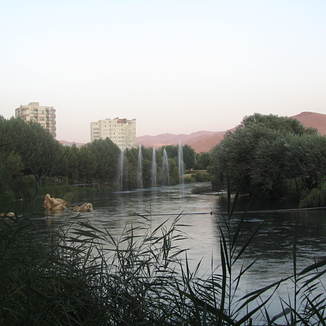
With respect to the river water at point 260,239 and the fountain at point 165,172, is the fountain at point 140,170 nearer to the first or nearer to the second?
the fountain at point 165,172

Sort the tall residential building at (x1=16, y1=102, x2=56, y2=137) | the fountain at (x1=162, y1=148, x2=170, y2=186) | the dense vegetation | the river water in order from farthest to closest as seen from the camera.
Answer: the tall residential building at (x1=16, y1=102, x2=56, y2=137) → the fountain at (x1=162, y1=148, x2=170, y2=186) → the dense vegetation → the river water

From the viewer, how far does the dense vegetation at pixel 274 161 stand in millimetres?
→ 36406

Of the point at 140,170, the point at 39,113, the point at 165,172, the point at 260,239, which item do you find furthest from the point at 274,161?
the point at 39,113

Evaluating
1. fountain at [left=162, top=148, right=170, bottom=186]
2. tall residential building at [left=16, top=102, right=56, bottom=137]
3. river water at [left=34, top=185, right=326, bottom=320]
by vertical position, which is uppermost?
tall residential building at [left=16, top=102, right=56, bottom=137]

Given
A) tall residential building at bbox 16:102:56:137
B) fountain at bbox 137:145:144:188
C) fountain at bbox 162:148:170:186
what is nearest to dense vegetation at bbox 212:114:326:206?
fountain at bbox 137:145:144:188

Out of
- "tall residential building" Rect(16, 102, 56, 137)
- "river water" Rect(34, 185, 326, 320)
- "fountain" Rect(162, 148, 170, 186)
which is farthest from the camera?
"tall residential building" Rect(16, 102, 56, 137)

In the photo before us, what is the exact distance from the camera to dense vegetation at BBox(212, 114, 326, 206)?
36.4m

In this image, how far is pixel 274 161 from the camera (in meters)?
37.8

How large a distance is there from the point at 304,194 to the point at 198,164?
77823mm

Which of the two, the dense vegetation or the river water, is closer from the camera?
the river water

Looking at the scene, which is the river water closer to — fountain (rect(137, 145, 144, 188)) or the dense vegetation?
the dense vegetation

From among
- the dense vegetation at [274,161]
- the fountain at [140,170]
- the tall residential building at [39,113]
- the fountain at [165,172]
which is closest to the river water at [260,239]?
Result: the dense vegetation at [274,161]

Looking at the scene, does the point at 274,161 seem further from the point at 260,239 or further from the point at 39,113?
the point at 39,113

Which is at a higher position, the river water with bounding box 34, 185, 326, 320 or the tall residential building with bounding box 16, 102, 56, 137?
the tall residential building with bounding box 16, 102, 56, 137
